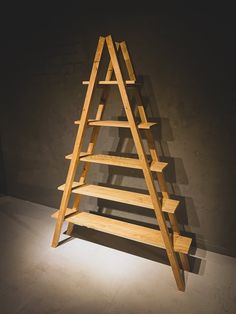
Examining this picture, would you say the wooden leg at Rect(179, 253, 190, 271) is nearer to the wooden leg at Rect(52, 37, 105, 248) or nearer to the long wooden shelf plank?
the long wooden shelf plank

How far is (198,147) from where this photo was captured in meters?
2.22

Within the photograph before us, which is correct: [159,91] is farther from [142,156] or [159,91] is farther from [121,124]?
[142,156]

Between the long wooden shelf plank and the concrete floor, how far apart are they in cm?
31

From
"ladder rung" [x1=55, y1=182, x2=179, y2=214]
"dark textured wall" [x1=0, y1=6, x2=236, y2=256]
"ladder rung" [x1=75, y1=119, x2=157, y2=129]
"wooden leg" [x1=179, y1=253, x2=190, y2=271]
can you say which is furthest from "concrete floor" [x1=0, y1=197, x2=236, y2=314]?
"ladder rung" [x1=75, y1=119, x2=157, y2=129]

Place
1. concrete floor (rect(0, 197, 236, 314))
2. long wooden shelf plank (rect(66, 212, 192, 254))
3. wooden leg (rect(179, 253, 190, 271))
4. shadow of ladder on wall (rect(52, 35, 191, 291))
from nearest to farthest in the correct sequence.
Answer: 1. concrete floor (rect(0, 197, 236, 314))
2. shadow of ladder on wall (rect(52, 35, 191, 291))
3. long wooden shelf plank (rect(66, 212, 192, 254))
4. wooden leg (rect(179, 253, 190, 271))

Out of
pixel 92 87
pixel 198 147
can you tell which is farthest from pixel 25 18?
pixel 198 147

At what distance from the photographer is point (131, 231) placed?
2.13 meters

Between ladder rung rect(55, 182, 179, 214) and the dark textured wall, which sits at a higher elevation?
the dark textured wall

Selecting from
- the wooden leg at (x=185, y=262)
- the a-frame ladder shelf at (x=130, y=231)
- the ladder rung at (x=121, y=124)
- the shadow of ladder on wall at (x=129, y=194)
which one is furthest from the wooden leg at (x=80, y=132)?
the wooden leg at (x=185, y=262)

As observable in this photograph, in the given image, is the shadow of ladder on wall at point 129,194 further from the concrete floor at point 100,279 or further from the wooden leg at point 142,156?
the concrete floor at point 100,279

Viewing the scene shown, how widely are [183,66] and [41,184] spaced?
233 centimetres

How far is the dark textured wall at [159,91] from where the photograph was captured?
79.8 inches

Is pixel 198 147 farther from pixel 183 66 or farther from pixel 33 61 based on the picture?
pixel 33 61

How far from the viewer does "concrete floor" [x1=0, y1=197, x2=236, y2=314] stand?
1.75m
